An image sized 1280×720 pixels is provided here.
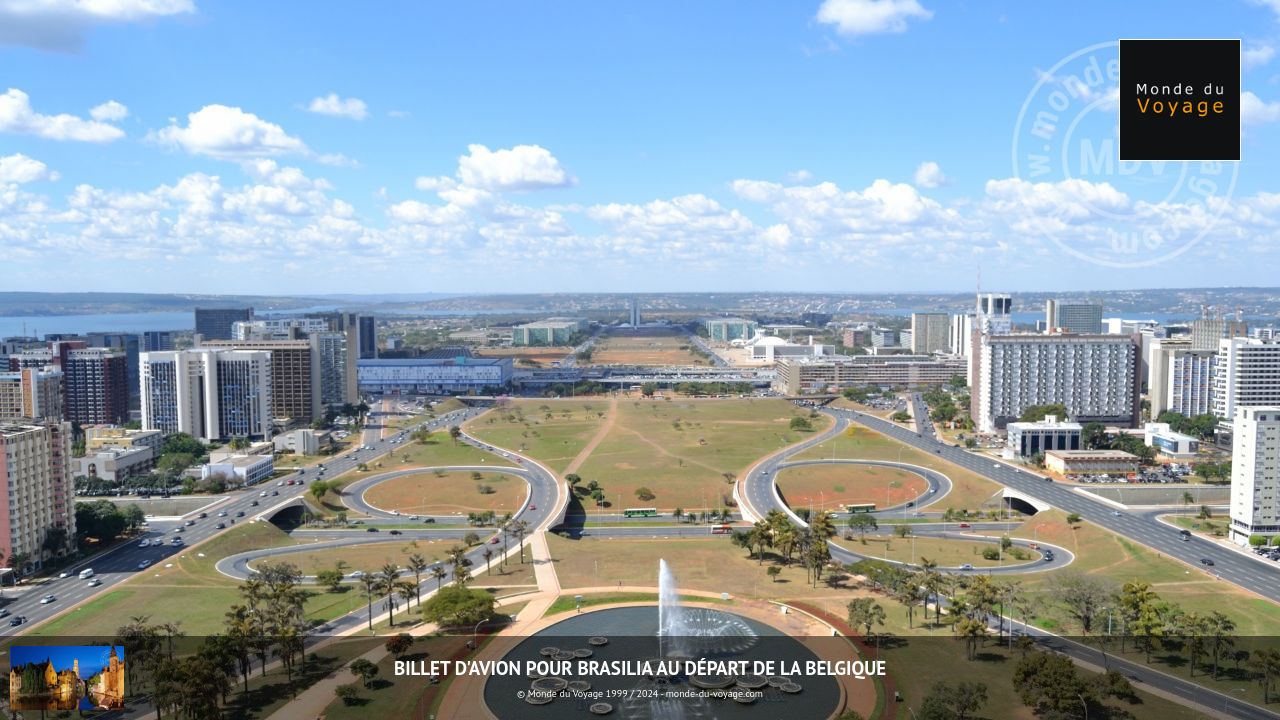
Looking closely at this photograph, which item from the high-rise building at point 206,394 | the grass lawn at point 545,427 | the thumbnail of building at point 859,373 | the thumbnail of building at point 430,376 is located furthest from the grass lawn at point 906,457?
the thumbnail of building at point 430,376

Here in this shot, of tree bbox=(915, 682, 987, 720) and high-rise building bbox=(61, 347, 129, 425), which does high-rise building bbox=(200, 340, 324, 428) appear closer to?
high-rise building bbox=(61, 347, 129, 425)

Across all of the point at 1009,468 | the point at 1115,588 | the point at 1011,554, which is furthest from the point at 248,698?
the point at 1009,468

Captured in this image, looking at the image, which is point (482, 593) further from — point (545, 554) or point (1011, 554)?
point (1011, 554)

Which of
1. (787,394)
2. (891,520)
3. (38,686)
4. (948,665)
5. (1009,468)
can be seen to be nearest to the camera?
(38,686)

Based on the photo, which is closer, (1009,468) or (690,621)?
(690,621)

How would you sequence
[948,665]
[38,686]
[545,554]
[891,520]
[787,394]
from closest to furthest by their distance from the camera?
[38,686], [948,665], [545,554], [891,520], [787,394]

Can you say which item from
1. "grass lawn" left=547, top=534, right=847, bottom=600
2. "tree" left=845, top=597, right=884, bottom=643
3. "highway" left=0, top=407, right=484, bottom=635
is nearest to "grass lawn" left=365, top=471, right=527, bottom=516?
"highway" left=0, top=407, right=484, bottom=635

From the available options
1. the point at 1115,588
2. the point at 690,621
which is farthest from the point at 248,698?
the point at 1115,588
